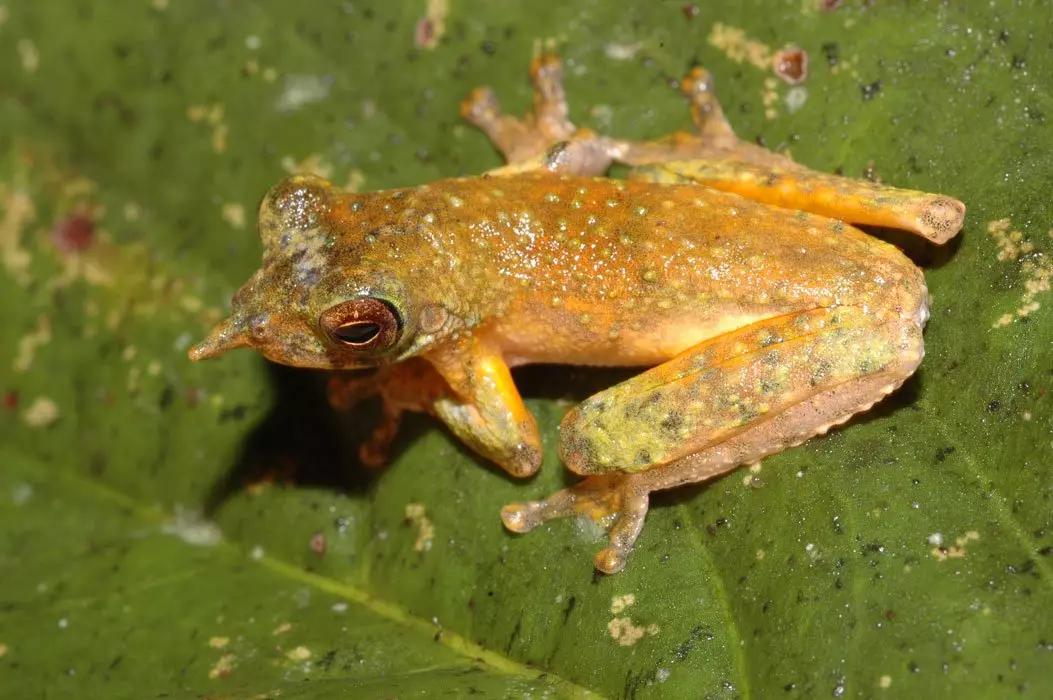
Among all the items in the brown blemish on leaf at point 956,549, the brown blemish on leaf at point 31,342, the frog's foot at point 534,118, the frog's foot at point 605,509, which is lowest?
the brown blemish on leaf at point 956,549

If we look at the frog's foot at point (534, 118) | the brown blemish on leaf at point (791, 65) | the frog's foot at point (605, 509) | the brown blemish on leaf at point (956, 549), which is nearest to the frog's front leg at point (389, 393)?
the frog's foot at point (605, 509)

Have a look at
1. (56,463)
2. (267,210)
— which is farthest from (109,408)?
(267,210)

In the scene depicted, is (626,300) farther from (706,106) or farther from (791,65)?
(791,65)

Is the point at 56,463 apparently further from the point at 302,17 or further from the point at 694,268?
the point at 694,268

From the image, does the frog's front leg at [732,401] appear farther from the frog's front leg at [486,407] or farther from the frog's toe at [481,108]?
the frog's toe at [481,108]

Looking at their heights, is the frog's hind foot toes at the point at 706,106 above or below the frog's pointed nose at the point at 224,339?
above
